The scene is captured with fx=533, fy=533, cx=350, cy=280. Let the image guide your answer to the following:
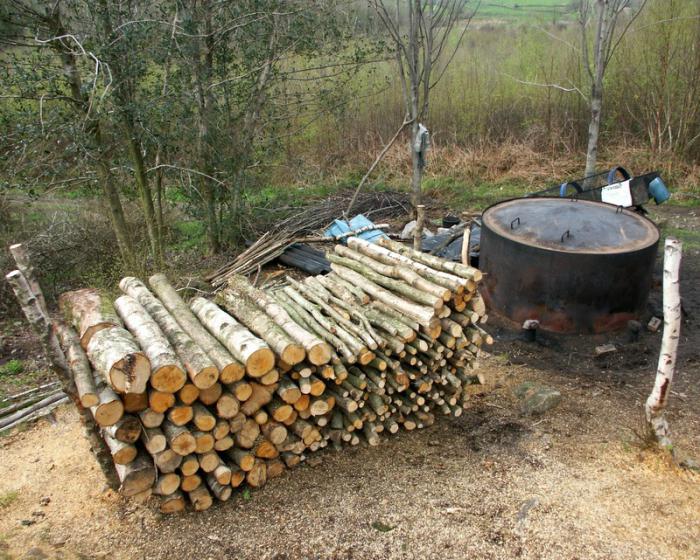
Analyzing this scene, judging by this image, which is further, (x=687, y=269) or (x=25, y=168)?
(x=687, y=269)

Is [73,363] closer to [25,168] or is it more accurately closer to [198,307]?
[198,307]

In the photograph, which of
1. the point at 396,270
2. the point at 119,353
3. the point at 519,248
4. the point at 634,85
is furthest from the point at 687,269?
the point at 119,353

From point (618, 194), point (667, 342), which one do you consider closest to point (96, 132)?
point (618, 194)

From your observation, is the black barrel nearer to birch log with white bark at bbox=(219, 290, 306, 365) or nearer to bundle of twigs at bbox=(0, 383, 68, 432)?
birch log with white bark at bbox=(219, 290, 306, 365)

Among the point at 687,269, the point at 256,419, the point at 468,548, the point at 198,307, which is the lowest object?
the point at 687,269

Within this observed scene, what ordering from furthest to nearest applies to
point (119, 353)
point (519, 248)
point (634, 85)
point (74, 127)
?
point (634, 85) < point (74, 127) < point (519, 248) < point (119, 353)

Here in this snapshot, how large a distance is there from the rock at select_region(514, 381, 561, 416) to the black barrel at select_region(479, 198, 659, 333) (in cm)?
134

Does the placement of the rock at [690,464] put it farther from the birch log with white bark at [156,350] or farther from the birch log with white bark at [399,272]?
the birch log with white bark at [156,350]

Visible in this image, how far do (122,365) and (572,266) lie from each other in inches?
190

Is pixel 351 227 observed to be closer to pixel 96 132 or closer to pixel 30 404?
pixel 96 132

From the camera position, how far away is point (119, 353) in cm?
339

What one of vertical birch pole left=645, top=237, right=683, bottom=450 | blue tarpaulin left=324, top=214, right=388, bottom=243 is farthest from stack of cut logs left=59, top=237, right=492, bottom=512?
blue tarpaulin left=324, top=214, right=388, bottom=243

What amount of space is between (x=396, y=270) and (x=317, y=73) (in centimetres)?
958

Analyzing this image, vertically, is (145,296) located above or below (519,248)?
above
